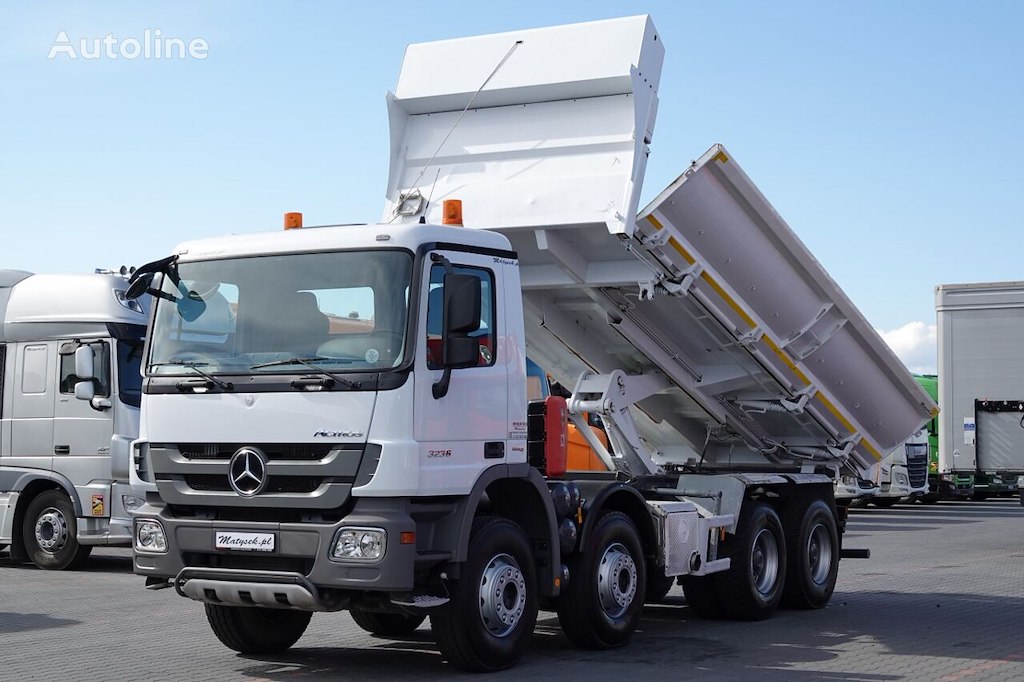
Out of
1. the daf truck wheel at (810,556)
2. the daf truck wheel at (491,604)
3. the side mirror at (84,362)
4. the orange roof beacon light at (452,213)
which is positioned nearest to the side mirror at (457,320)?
the orange roof beacon light at (452,213)

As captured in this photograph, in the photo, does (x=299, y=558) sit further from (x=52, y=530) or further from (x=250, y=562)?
(x=52, y=530)

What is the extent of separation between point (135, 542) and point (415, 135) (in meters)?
4.14

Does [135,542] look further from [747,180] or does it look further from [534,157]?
[747,180]

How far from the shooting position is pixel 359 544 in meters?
7.96

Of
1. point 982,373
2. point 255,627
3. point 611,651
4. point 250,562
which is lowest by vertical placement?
point 611,651

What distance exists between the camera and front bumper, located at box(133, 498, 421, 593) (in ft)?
26.0

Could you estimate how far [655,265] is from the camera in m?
10.6

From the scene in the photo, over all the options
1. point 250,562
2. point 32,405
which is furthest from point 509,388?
point 32,405

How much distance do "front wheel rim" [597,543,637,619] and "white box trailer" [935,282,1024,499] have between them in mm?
20539

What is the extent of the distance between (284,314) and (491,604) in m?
2.24

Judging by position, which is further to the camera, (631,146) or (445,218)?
(631,146)

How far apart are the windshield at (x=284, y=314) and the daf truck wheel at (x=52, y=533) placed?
8.09 metres

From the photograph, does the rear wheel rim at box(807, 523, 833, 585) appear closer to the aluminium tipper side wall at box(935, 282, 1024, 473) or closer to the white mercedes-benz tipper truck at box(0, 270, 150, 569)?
the white mercedes-benz tipper truck at box(0, 270, 150, 569)

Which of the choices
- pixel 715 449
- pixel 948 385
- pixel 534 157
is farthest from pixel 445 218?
pixel 948 385
